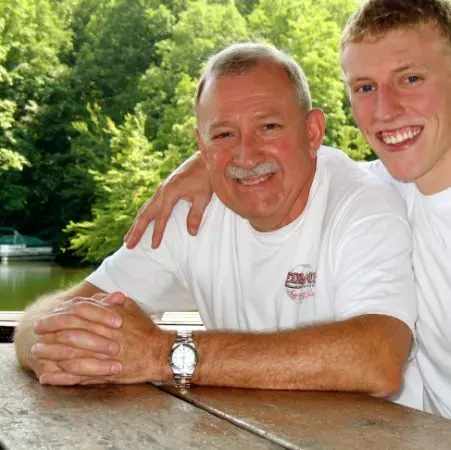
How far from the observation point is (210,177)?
1.56 metres

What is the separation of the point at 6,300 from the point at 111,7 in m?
7.22

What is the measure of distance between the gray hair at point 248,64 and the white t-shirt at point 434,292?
0.29 m

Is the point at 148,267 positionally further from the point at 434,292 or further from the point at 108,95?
the point at 108,95

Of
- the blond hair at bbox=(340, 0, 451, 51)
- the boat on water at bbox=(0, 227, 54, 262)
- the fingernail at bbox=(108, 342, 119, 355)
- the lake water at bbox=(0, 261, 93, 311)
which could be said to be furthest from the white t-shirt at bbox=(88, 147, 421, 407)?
the boat on water at bbox=(0, 227, 54, 262)

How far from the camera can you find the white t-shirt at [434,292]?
1398 millimetres

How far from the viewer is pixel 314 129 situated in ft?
5.10

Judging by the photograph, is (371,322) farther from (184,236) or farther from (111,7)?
(111,7)

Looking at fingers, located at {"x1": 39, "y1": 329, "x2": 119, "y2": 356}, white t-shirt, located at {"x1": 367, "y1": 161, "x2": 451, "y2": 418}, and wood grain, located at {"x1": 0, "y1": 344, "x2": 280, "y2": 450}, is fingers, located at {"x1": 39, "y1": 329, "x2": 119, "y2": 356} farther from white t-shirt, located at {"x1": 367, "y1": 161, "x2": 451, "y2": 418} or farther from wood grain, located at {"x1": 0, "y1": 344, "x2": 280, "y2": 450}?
white t-shirt, located at {"x1": 367, "y1": 161, "x2": 451, "y2": 418}

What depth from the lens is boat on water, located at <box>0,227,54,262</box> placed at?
16.7 meters

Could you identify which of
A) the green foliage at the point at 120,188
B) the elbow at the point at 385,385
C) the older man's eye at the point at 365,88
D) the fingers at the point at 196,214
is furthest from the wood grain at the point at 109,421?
the green foliage at the point at 120,188

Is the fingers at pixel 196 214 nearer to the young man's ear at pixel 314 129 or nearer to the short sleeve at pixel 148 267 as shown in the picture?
the short sleeve at pixel 148 267

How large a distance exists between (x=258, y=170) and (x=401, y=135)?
249 millimetres

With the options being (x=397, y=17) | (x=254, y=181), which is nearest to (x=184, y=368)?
(x=254, y=181)

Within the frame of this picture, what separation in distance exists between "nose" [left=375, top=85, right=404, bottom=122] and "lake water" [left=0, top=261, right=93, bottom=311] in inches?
500
